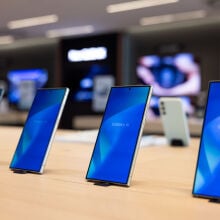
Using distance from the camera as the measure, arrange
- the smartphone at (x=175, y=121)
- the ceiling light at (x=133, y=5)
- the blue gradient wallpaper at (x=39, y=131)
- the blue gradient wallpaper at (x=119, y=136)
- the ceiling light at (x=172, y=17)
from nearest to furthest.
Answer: the blue gradient wallpaper at (x=119, y=136) → the blue gradient wallpaper at (x=39, y=131) → the smartphone at (x=175, y=121) → the ceiling light at (x=133, y=5) → the ceiling light at (x=172, y=17)

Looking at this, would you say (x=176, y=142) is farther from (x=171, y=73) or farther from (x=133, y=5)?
(x=171, y=73)

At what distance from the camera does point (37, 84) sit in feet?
33.2

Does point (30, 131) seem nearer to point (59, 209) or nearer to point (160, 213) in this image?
point (59, 209)

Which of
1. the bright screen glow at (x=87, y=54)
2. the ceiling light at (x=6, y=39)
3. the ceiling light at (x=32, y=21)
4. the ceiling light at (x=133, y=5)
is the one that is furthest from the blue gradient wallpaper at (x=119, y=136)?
the ceiling light at (x=6, y=39)

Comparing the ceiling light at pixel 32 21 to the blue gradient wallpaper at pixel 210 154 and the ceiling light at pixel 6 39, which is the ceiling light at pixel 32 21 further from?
the blue gradient wallpaper at pixel 210 154

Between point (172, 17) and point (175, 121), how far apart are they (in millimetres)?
5140

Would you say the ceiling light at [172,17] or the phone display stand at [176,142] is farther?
the ceiling light at [172,17]

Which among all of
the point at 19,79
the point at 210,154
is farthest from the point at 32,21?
the point at 210,154

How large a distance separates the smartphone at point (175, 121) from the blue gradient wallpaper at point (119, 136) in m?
1.09

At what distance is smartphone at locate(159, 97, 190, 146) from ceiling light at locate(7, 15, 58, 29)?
209 inches

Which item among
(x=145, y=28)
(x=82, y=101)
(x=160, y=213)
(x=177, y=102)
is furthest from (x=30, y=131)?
(x=82, y=101)

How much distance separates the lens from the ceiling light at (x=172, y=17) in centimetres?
658

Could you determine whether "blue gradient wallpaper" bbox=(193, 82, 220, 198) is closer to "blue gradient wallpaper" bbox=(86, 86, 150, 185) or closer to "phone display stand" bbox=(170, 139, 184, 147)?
"blue gradient wallpaper" bbox=(86, 86, 150, 185)

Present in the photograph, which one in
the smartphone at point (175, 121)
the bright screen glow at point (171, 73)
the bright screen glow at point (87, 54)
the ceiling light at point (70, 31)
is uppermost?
the ceiling light at point (70, 31)
